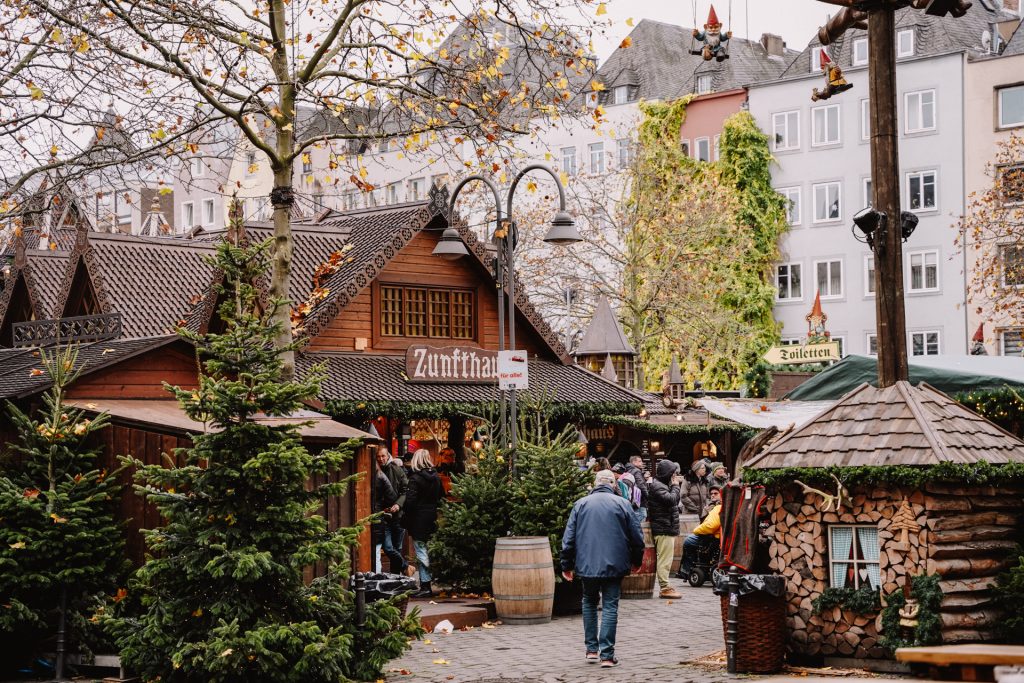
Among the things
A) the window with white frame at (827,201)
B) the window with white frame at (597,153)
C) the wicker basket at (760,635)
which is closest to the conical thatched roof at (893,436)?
the wicker basket at (760,635)

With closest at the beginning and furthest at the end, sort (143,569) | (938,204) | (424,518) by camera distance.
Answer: (143,569) → (424,518) → (938,204)

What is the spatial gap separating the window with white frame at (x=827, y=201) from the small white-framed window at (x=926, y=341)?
5.76 meters

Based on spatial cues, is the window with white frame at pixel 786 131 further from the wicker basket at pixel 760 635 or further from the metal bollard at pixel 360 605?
the metal bollard at pixel 360 605

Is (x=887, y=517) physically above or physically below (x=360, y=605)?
above

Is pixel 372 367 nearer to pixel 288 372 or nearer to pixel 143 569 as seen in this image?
pixel 288 372

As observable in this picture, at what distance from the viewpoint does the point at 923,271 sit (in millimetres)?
55594

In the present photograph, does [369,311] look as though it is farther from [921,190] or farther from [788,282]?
[788,282]

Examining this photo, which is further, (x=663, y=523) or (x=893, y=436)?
(x=663, y=523)

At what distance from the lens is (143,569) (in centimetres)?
1208

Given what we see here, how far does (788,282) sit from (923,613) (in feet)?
157

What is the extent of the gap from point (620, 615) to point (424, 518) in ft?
10.7

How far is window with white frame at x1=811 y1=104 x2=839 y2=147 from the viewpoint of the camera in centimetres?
5769

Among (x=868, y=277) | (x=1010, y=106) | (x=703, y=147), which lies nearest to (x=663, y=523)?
(x=1010, y=106)

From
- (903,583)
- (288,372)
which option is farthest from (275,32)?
(903,583)
